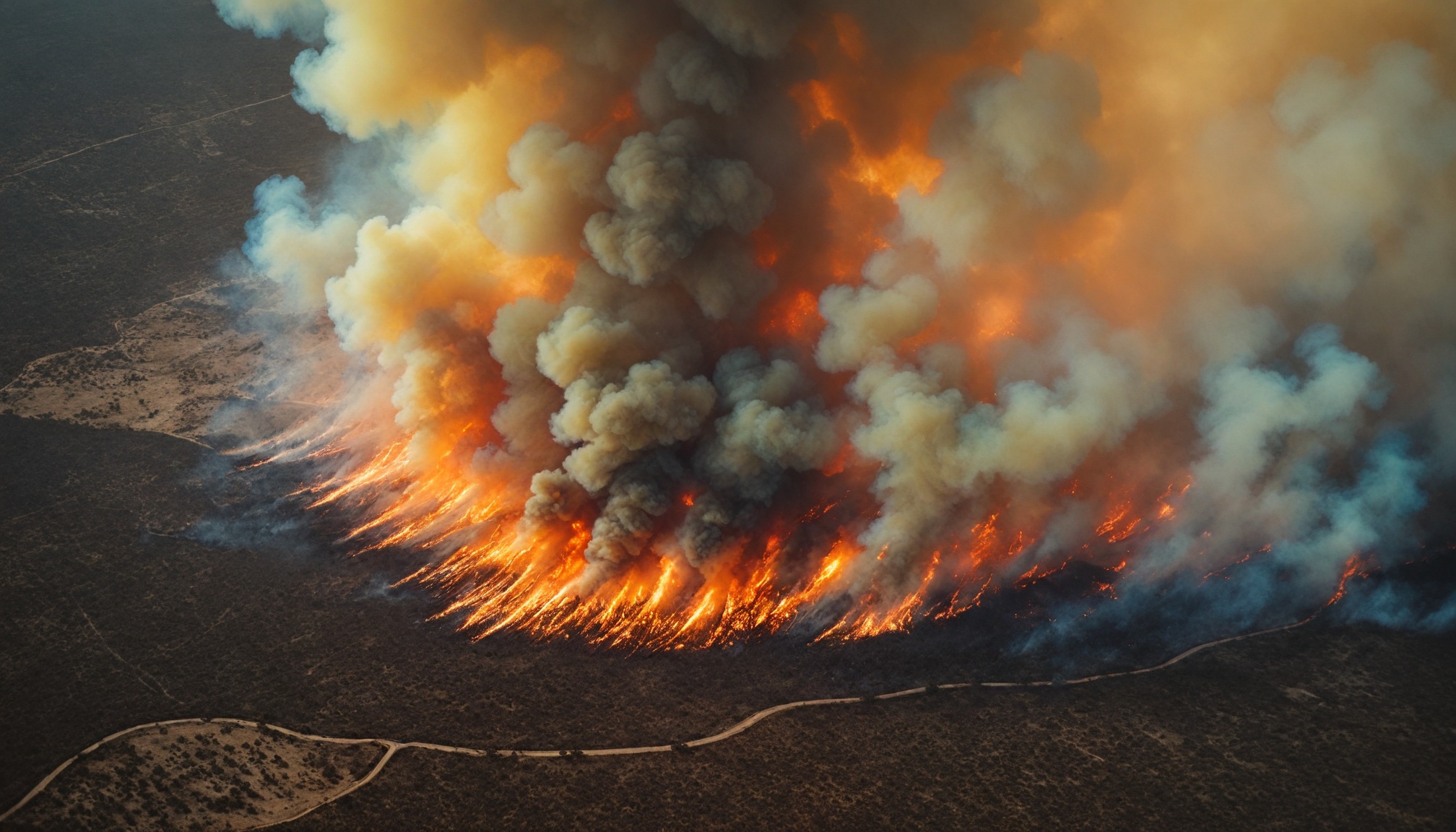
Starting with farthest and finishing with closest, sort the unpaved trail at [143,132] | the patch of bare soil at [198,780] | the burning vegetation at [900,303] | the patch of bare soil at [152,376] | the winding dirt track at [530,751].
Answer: the unpaved trail at [143,132], the patch of bare soil at [152,376], the burning vegetation at [900,303], the winding dirt track at [530,751], the patch of bare soil at [198,780]

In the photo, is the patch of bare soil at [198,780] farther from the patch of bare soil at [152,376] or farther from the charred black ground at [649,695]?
the patch of bare soil at [152,376]

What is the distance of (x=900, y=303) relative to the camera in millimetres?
35406

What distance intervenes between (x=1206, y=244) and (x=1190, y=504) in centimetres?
865

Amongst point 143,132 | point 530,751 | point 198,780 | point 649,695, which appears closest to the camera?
point 198,780

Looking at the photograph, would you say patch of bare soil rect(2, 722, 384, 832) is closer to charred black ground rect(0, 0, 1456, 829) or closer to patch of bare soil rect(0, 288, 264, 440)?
charred black ground rect(0, 0, 1456, 829)

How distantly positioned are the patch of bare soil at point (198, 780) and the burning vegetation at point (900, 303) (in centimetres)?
659

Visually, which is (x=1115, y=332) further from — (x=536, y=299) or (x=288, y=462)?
(x=288, y=462)

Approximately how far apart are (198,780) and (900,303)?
22.9m

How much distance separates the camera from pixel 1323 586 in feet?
111

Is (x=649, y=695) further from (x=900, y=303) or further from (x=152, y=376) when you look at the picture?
(x=152, y=376)

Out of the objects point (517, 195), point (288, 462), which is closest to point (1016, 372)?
point (517, 195)

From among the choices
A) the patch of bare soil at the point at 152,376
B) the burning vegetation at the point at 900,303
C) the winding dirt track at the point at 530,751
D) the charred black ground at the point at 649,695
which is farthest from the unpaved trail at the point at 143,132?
the winding dirt track at the point at 530,751

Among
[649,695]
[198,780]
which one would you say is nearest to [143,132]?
[198,780]

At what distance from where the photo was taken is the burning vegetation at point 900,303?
3416 centimetres
